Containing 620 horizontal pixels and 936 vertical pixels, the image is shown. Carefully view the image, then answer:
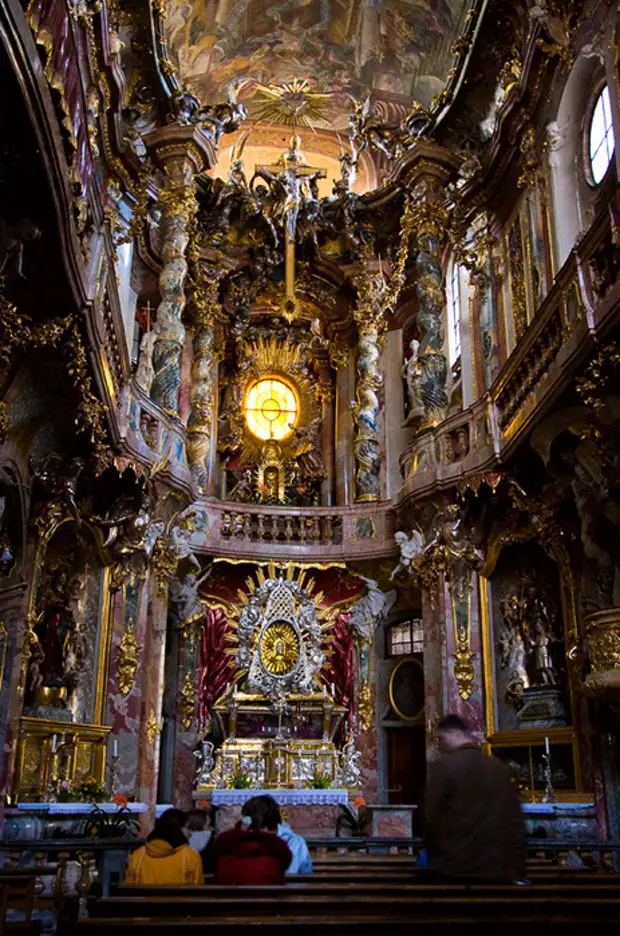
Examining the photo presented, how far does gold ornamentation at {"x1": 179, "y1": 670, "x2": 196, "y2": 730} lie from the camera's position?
57.8 feet

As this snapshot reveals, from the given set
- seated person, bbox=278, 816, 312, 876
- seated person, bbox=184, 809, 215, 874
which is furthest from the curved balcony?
seated person, bbox=278, 816, 312, 876

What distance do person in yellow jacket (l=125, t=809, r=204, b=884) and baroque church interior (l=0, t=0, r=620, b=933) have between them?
81.4 inches

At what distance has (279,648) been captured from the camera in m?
18.1

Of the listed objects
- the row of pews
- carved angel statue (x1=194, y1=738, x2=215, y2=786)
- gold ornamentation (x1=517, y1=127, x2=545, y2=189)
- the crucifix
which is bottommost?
the row of pews

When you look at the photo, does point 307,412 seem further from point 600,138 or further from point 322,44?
point 600,138

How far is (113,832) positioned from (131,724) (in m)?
3.07

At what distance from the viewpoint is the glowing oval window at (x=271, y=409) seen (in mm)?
21438

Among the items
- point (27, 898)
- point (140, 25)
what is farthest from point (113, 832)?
point (140, 25)

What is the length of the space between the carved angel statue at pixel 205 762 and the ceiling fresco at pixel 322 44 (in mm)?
→ 13730

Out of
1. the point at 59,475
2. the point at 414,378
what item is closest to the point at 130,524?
the point at 59,475

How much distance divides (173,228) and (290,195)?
3.29 meters

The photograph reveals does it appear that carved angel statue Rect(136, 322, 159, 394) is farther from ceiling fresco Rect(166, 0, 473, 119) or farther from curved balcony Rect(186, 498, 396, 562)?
ceiling fresco Rect(166, 0, 473, 119)

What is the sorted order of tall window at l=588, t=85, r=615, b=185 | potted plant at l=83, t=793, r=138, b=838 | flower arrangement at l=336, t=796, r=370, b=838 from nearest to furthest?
potted plant at l=83, t=793, r=138, b=838
tall window at l=588, t=85, r=615, b=185
flower arrangement at l=336, t=796, r=370, b=838

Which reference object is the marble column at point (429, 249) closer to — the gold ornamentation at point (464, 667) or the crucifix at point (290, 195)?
the crucifix at point (290, 195)
